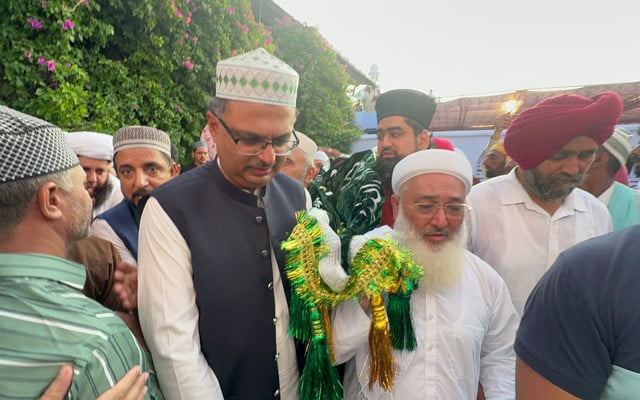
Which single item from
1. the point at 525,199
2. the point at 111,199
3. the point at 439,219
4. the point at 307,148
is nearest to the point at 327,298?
the point at 439,219

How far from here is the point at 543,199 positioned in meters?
2.35

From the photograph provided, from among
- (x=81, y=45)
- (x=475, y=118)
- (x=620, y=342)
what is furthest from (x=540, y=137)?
(x=475, y=118)

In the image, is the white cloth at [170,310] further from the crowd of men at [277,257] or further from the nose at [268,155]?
the nose at [268,155]

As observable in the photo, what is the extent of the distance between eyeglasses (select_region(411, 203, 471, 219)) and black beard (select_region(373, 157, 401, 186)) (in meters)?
0.94

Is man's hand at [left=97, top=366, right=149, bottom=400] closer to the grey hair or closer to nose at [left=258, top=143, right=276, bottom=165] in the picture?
the grey hair

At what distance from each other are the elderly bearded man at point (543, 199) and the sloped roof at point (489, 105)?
9762 millimetres

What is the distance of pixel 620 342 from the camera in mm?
863

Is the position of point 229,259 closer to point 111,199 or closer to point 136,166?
point 136,166

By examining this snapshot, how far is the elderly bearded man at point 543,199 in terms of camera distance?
7.33 feet

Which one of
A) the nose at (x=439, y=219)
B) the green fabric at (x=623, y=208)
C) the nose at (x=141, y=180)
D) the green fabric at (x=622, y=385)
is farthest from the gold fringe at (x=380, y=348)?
the green fabric at (x=623, y=208)

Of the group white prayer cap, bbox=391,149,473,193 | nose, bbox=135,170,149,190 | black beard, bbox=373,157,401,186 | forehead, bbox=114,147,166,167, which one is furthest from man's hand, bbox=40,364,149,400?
black beard, bbox=373,157,401,186

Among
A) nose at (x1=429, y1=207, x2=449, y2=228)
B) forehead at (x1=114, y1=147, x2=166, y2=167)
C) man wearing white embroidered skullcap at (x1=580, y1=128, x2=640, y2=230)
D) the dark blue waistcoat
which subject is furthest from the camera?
man wearing white embroidered skullcap at (x1=580, y1=128, x2=640, y2=230)

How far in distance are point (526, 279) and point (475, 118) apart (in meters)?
11.4

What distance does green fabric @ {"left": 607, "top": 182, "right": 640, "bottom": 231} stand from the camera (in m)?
2.57
